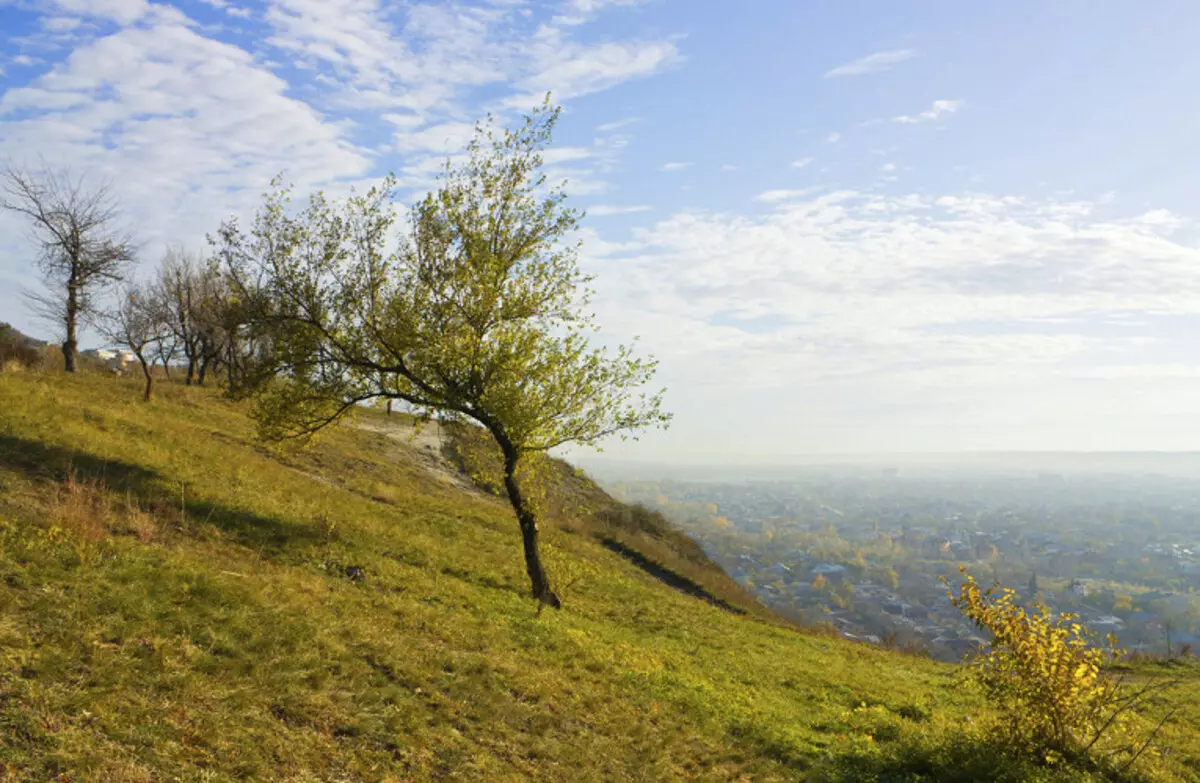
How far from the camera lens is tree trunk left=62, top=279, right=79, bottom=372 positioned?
46.4 meters

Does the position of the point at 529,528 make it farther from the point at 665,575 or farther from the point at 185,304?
the point at 185,304

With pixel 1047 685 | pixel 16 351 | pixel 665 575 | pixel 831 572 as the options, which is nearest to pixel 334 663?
pixel 1047 685

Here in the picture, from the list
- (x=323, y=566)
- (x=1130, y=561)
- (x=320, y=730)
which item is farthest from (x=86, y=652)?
(x=1130, y=561)

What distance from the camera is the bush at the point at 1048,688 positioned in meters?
11.6

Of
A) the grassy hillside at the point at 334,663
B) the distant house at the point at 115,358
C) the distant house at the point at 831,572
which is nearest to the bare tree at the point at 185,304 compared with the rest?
the distant house at the point at 115,358

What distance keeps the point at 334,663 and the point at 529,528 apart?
12.2 m

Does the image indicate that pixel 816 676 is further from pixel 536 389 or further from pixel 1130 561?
pixel 1130 561

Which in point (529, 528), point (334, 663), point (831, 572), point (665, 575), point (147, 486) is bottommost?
point (831, 572)

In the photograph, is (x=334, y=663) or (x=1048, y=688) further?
(x=1048, y=688)

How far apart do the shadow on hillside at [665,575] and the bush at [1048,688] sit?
88.3 feet

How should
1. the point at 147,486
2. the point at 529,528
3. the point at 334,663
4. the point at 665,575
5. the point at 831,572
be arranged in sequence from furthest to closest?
the point at 831,572 < the point at 665,575 < the point at 529,528 < the point at 147,486 < the point at 334,663

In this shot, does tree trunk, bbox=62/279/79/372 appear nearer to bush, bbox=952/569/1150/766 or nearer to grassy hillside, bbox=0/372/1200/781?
grassy hillside, bbox=0/372/1200/781

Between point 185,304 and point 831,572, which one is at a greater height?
point 185,304

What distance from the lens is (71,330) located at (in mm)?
47031
